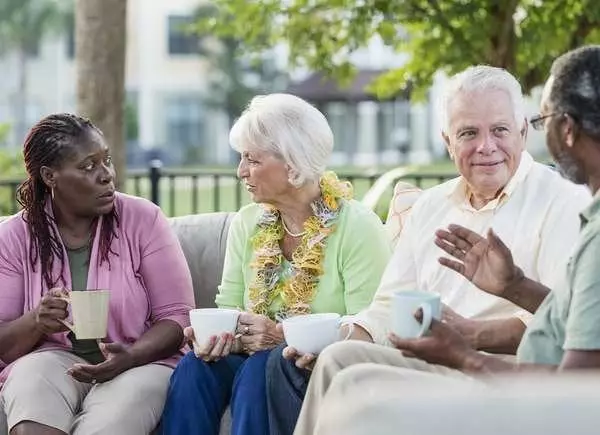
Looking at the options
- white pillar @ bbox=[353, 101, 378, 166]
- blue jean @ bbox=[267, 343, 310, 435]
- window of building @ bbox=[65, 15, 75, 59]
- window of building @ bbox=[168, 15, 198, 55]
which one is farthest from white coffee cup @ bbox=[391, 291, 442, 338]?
white pillar @ bbox=[353, 101, 378, 166]

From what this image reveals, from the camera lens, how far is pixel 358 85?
63562 mm

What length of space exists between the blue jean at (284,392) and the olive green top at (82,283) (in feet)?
2.24

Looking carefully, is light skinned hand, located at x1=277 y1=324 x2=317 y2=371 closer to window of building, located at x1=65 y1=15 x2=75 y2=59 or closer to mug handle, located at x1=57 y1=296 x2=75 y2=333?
mug handle, located at x1=57 y1=296 x2=75 y2=333

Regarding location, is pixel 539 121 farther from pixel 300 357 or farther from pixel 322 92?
pixel 322 92

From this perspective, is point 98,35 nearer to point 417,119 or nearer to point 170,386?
point 170,386

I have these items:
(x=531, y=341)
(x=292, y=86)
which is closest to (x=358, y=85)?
(x=292, y=86)

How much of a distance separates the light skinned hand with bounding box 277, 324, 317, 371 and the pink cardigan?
0.62 metres

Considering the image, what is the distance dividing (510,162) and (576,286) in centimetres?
105

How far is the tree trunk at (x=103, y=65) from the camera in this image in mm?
7488

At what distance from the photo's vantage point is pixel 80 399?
430 cm

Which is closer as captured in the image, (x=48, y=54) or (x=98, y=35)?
(x=98, y=35)

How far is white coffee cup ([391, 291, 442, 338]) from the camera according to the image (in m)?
3.27

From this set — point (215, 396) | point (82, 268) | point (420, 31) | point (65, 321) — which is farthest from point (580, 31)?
point (65, 321)

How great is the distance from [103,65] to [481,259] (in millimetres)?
4406
